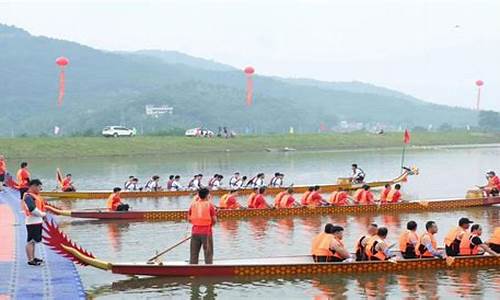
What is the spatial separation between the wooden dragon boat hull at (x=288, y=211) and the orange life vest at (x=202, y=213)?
9.24m

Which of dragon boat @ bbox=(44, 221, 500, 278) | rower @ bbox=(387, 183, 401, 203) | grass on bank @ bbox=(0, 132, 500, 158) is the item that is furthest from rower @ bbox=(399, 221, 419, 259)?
grass on bank @ bbox=(0, 132, 500, 158)

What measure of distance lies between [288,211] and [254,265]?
9.95 metres

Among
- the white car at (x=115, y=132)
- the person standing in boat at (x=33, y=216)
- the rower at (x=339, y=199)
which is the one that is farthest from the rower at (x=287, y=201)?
the white car at (x=115, y=132)

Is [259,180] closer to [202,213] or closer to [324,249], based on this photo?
[324,249]

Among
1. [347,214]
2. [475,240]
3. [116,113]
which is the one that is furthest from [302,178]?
[116,113]

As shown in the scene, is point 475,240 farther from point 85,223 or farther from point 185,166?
point 185,166

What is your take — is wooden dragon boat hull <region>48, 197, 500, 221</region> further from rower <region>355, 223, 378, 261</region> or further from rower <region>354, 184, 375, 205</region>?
rower <region>355, 223, 378, 261</region>

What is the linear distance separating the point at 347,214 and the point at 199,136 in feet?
164

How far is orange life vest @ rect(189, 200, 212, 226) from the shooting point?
15445 millimetres

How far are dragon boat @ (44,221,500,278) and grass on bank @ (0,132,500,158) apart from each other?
47220 mm

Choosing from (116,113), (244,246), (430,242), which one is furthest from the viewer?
(116,113)

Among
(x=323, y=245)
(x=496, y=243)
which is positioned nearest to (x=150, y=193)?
(x=323, y=245)

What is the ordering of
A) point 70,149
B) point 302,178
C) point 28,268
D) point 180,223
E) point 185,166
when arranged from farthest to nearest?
1. point 70,149
2. point 185,166
3. point 302,178
4. point 180,223
5. point 28,268

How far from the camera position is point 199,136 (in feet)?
246
